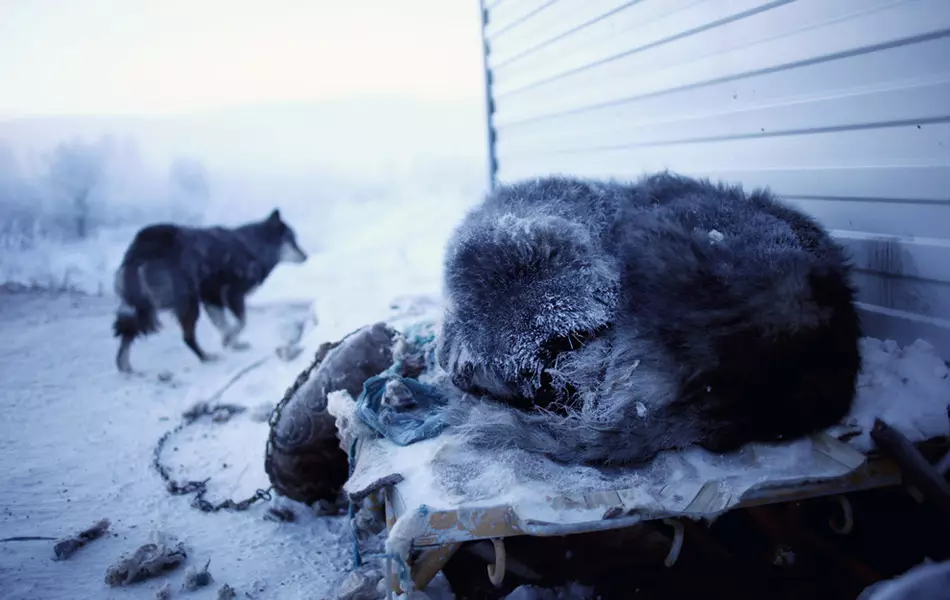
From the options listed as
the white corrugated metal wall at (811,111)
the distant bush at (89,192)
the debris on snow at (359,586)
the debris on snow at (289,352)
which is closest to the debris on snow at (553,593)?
the debris on snow at (359,586)

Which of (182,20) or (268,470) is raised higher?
(182,20)

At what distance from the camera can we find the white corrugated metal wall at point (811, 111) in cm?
167

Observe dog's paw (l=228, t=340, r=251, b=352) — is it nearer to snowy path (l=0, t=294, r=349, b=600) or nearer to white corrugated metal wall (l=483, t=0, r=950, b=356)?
snowy path (l=0, t=294, r=349, b=600)

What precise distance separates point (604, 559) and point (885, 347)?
117cm

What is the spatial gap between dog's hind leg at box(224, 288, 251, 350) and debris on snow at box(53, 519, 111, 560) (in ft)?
9.88

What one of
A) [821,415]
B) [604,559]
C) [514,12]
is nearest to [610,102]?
[514,12]

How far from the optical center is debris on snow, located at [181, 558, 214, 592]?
1.80m

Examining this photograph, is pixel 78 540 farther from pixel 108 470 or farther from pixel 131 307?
pixel 131 307

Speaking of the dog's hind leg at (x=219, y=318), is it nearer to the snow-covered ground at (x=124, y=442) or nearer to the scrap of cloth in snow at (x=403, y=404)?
the snow-covered ground at (x=124, y=442)

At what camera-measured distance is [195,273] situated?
15.4 ft

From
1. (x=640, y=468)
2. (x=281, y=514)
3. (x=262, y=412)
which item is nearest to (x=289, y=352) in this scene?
(x=262, y=412)

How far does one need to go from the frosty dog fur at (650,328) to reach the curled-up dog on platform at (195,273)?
3.45 meters

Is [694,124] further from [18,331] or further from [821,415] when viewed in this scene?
[18,331]

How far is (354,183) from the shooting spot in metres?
6.69
